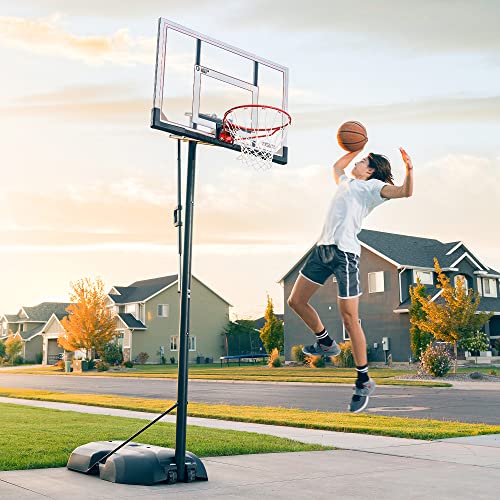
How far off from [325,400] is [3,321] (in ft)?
252

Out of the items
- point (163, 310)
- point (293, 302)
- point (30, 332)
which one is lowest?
point (293, 302)

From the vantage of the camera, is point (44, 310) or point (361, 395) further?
point (44, 310)

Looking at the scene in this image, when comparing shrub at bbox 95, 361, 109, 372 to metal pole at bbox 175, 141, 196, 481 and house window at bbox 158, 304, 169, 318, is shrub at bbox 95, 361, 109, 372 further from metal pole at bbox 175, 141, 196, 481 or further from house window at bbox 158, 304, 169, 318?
metal pole at bbox 175, 141, 196, 481

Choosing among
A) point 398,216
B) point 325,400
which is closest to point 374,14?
point 398,216

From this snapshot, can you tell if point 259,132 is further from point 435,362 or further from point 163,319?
point 163,319

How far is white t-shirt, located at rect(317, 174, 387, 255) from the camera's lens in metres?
4.45

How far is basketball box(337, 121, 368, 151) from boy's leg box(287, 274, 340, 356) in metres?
0.95

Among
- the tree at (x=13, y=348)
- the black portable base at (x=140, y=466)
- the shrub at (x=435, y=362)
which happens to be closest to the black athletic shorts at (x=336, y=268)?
the black portable base at (x=140, y=466)

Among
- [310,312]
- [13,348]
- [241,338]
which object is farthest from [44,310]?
[310,312]

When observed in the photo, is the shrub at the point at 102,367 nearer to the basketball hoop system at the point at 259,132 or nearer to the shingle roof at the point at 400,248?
the shingle roof at the point at 400,248

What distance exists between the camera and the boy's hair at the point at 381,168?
465 centimetres

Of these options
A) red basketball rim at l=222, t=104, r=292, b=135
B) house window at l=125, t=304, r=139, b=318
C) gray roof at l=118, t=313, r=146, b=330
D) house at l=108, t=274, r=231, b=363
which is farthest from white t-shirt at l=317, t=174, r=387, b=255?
house window at l=125, t=304, r=139, b=318

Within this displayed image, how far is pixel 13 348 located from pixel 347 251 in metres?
79.0

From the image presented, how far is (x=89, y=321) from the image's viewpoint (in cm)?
5084
